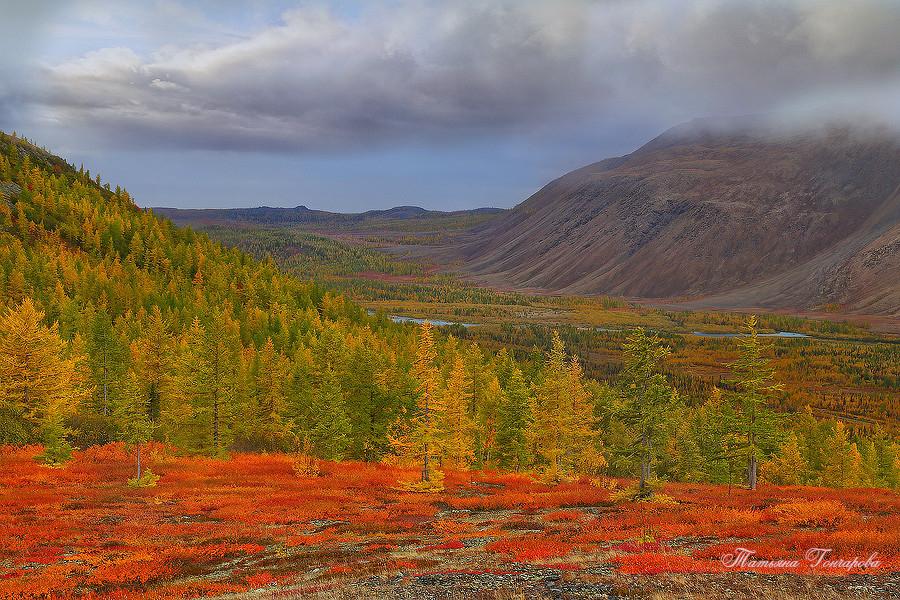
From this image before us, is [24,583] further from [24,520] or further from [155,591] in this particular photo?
[24,520]

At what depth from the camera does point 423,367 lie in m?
40.8

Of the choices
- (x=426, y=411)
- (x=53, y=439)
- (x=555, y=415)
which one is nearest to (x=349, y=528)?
(x=426, y=411)

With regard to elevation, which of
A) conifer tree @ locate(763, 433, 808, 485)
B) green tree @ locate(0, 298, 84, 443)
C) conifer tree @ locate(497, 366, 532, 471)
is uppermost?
green tree @ locate(0, 298, 84, 443)

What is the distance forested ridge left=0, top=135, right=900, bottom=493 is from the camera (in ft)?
134

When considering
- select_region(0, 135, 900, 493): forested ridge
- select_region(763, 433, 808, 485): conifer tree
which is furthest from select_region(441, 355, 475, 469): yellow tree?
select_region(763, 433, 808, 485): conifer tree

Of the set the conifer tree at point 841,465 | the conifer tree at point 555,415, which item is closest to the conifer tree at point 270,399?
the conifer tree at point 555,415

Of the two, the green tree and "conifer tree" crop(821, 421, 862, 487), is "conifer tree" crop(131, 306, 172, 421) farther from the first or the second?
"conifer tree" crop(821, 421, 862, 487)

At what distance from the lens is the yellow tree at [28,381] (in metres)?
47.8

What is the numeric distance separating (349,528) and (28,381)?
36.3 meters

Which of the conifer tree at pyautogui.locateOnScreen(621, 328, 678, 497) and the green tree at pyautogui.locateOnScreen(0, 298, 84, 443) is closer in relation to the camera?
the conifer tree at pyautogui.locateOnScreen(621, 328, 678, 497)

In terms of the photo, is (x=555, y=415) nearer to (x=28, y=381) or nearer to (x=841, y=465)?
(x=28, y=381)

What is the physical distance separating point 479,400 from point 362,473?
703 inches

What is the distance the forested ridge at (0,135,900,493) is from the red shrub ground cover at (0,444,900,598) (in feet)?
13.0

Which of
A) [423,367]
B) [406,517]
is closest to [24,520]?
[406,517]
